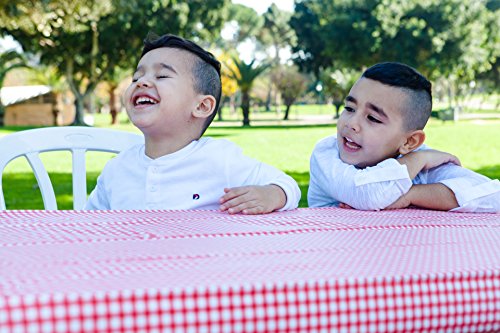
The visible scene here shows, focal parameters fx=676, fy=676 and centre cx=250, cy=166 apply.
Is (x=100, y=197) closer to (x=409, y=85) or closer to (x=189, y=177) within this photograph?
(x=189, y=177)

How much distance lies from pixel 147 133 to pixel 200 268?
1.22 m

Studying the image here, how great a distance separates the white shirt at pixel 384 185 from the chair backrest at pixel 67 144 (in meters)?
0.89

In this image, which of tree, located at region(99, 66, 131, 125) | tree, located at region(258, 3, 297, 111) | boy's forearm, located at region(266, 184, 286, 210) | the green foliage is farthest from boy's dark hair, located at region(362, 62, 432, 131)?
tree, located at region(258, 3, 297, 111)

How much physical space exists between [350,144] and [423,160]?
231mm

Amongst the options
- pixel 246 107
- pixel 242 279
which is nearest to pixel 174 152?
pixel 242 279

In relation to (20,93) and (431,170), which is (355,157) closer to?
(431,170)

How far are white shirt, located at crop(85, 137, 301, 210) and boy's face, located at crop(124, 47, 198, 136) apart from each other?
0.10 meters

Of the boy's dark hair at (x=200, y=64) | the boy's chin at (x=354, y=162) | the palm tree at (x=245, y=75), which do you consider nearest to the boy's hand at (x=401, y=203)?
the boy's chin at (x=354, y=162)

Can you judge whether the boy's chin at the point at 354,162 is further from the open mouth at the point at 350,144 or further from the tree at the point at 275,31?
the tree at the point at 275,31

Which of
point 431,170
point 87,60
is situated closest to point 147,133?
point 431,170

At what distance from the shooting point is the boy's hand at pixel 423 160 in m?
2.08

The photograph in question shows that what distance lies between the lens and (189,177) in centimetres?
212

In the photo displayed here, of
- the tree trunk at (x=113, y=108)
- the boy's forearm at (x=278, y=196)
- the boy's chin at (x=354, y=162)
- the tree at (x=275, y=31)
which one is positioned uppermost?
the tree at (x=275, y=31)

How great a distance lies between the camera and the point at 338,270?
99cm
